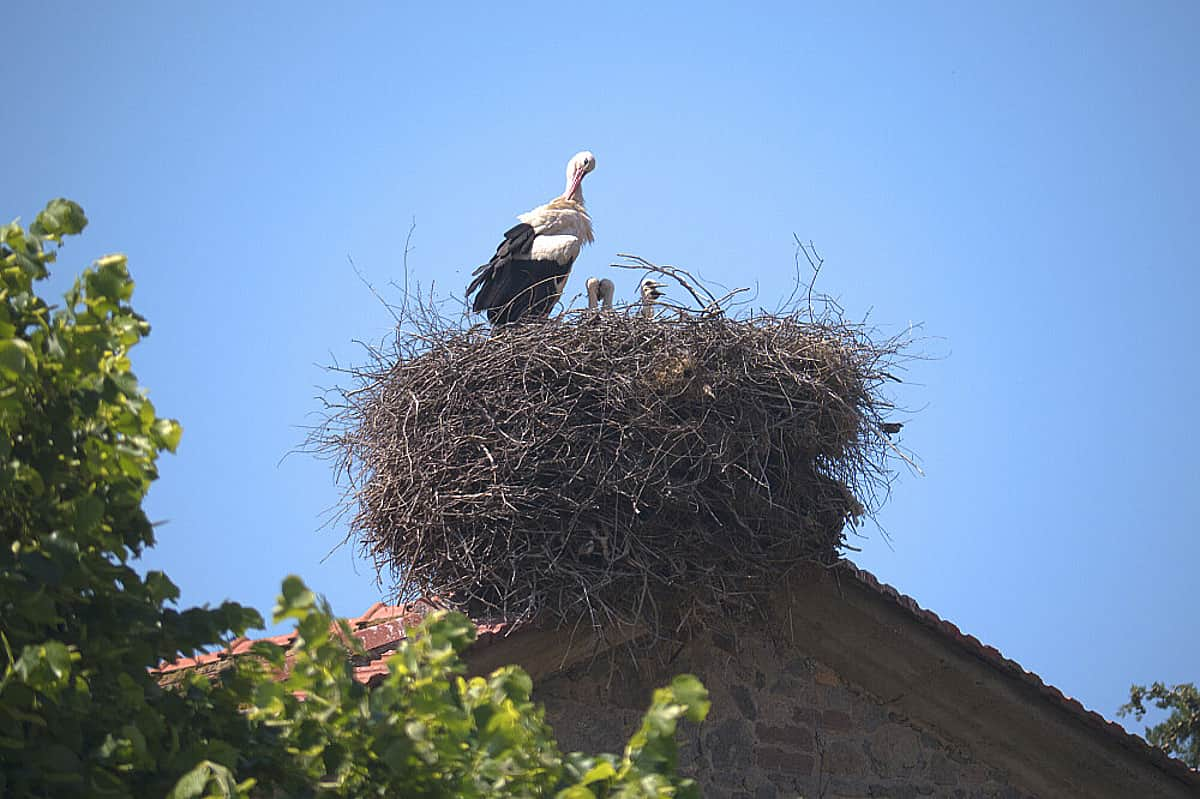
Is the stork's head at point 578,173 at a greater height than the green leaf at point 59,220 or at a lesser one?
greater

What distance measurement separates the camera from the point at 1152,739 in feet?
41.2

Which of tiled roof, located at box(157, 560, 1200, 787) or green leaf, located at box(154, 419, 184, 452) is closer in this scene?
green leaf, located at box(154, 419, 184, 452)

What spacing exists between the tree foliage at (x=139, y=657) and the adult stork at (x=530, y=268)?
5.08 metres

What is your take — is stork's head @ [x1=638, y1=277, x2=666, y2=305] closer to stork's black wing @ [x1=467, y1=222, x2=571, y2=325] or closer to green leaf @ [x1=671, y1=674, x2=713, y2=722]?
stork's black wing @ [x1=467, y1=222, x2=571, y2=325]

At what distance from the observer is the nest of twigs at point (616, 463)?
6.46m

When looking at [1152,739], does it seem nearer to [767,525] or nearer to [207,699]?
[767,525]

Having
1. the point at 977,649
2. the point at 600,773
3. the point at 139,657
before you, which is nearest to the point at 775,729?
the point at 977,649

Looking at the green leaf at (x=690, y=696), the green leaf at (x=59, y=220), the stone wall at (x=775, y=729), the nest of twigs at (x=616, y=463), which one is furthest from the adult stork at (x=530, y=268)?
the green leaf at (x=690, y=696)

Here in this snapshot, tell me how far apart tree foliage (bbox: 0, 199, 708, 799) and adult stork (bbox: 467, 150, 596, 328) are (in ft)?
16.7

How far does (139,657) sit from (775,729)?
3.71m

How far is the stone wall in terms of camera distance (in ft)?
21.2

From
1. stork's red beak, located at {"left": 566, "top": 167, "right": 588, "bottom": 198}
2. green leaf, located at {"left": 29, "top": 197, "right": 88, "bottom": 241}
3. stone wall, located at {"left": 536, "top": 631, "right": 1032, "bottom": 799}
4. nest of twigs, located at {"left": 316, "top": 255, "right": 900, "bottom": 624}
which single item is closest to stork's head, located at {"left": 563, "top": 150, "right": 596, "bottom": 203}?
stork's red beak, located at {"left": 566, "top": 167, "right": 588, "bottom": 198}

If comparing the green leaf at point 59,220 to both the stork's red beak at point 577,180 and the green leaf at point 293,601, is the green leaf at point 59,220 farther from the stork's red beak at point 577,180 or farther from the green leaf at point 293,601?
the stork's red beak at point 577,180

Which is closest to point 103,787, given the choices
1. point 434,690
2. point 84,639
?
point 84,639
